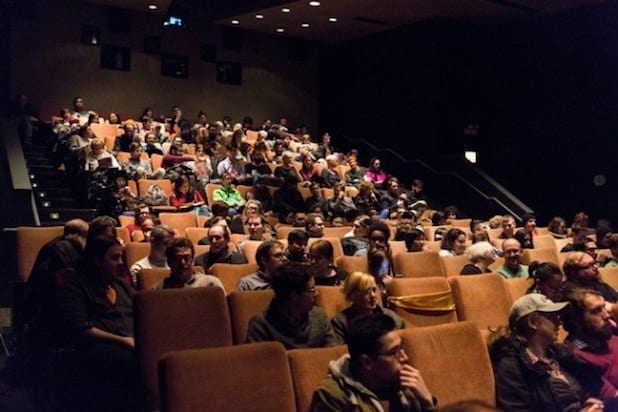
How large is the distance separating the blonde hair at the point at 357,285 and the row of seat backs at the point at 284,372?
22.0 inches

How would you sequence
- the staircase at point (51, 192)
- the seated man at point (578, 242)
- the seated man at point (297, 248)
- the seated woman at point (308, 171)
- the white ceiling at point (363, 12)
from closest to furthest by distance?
the seated man at point (297, 248) < the seated man at point (578, 242) < the staircase at point (51, 192) < the seated woman at point (308, 171) < the white ceiling at point (363, 12)

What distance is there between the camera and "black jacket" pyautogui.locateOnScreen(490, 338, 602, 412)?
2.38 metres

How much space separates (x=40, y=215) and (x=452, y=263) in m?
4.23

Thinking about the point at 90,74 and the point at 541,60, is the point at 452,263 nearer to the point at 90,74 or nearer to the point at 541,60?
the point at 541,60

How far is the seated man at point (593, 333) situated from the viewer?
2.69 meters

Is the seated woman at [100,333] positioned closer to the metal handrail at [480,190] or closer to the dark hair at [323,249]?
the dark hair at [323,249]

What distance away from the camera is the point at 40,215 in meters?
6.53

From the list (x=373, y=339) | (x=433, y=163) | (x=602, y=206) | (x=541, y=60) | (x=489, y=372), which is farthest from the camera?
(x=433, y=163)

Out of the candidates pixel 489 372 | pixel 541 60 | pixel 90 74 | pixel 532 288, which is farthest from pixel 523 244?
pixel 90 74

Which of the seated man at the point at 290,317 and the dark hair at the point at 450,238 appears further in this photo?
the dark hair at the point at 450,238

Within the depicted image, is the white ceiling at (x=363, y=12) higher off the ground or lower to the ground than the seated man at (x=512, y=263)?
higher

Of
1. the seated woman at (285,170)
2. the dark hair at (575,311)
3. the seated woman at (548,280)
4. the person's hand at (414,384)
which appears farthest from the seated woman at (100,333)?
the seated woman at (285,170)

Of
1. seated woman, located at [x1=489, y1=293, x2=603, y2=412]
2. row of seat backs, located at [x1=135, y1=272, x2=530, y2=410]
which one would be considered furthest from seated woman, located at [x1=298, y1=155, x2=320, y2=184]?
seated woman, located at [x1=489, y1=293, x2=603, y2=412]

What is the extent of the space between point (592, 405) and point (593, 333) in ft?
1.17
